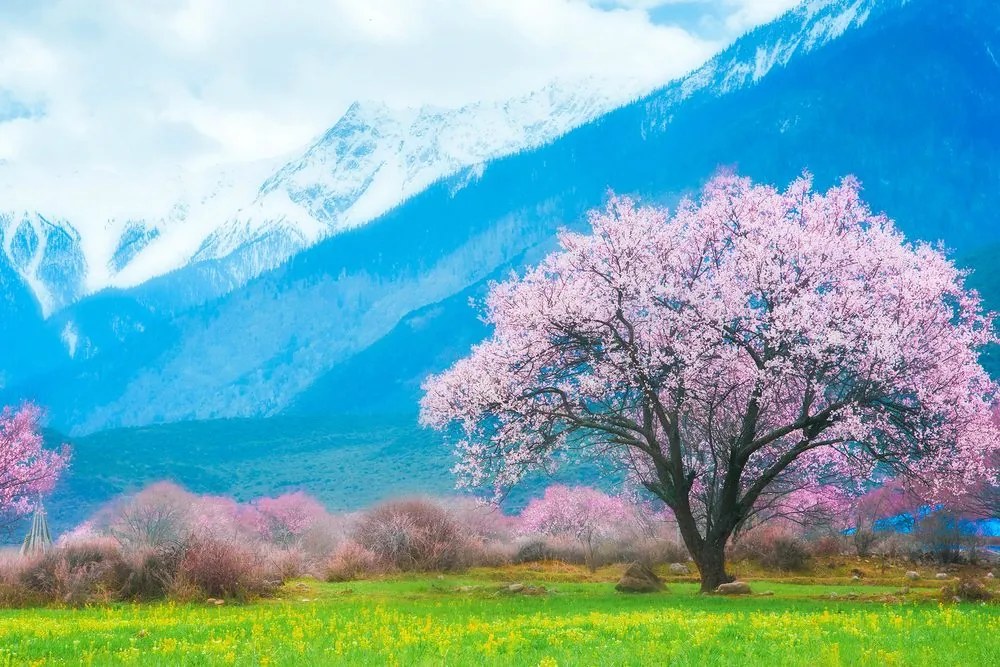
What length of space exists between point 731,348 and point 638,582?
8.80 meters

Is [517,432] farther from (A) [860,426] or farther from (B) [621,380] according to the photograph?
(A) [860,426]

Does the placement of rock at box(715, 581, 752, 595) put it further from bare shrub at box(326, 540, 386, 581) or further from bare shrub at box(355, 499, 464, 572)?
bare shrub at box(355, 499, 464, 572)

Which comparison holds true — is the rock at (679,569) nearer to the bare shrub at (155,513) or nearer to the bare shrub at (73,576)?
the bare shrub at (155,513)

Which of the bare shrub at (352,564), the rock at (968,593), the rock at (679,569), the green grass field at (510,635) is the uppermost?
the bare shrub at (352,564)

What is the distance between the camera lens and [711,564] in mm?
30906

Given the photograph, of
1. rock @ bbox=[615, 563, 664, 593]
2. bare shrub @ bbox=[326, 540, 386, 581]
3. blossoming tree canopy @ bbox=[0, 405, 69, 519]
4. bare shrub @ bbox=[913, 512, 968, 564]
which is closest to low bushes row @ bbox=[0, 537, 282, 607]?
rock @ bbox=[615, 563, 664, 593]

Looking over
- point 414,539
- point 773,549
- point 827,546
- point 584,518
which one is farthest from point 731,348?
point 584,518

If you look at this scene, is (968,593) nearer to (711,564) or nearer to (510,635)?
(711,564)

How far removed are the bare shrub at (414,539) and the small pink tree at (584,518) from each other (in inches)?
351

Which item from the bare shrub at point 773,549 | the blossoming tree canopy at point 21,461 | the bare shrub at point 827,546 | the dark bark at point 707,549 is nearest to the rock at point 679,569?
the bare shrub at point 773,549

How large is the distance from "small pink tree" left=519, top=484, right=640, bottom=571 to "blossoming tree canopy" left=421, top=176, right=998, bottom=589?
22.5m

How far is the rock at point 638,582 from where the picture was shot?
3105 cm

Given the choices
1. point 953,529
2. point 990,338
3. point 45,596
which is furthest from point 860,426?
point 953,529

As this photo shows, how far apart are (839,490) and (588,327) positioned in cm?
3032
